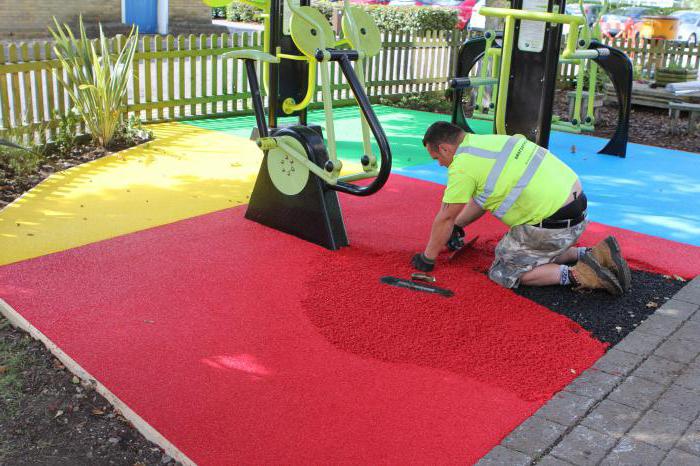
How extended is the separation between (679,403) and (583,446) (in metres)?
0.67

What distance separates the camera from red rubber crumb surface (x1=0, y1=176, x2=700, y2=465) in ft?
10.2

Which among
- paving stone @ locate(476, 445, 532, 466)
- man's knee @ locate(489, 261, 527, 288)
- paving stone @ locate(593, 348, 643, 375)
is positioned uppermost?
man's knee @ locate(489, 261, 527, 288)

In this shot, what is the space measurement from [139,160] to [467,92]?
6.90 meters

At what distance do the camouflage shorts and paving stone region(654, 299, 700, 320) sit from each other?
2.22 ft

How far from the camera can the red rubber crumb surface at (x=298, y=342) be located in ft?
10.2

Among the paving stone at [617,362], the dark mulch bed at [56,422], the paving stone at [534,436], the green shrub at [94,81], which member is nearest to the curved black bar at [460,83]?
the green shrub at [94,81]

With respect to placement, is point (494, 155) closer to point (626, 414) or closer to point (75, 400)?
point (626, 414)

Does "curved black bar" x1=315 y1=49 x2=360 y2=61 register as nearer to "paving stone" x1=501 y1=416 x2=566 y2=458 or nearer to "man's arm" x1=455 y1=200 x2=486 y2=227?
"man's arm" x1=455 y1=200 x2=486 y2=227

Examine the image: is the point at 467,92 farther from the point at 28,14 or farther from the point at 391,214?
the point at 28,14

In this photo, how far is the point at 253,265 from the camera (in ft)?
16.1

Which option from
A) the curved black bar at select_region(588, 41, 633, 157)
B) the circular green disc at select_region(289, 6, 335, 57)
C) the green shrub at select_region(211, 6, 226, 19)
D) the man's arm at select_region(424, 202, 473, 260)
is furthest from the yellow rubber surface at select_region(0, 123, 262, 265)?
the green shrub at select_region(211, 6, 226, 19)

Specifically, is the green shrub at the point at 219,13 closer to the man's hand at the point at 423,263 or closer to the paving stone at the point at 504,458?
the man's hand at the point at 423,263

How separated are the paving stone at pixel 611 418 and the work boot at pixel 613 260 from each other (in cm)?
137

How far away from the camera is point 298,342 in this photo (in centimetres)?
387
